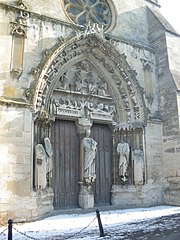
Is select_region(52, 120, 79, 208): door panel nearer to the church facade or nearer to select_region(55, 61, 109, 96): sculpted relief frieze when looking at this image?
the church facade

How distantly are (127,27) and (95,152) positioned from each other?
4.96 m

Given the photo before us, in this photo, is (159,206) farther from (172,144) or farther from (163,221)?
(163,221)

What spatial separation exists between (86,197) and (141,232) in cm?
322

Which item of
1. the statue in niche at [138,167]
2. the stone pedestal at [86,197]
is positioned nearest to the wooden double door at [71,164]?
the stone pedestal at [86,197]

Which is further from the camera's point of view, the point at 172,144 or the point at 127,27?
the point at 127,27

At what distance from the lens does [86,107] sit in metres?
9.02

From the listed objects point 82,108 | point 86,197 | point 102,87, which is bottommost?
point 86,197

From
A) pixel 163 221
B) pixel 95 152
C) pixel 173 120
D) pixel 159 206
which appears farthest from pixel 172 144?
pixel 163 221

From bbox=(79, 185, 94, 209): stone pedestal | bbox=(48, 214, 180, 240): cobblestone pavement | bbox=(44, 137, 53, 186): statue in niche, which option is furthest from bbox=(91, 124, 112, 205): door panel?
bbox=(48, 214, 180, 240): cobblestone pavement

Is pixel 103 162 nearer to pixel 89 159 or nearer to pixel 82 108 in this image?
pixel 89 159

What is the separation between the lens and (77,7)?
32.7 ft

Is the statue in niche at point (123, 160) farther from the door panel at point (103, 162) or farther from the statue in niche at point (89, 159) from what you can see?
the statue in niche at point (89, 159)

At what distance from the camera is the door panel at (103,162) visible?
900 centimetres

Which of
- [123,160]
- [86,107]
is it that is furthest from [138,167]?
[86,107]
